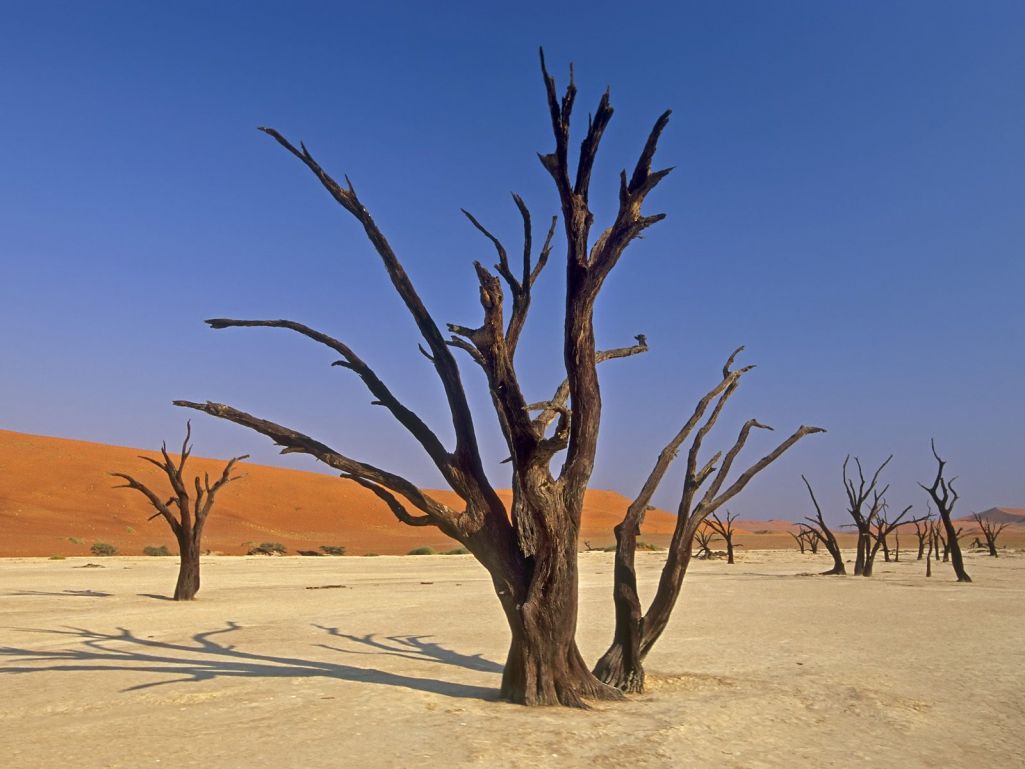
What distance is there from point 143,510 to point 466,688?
187ft

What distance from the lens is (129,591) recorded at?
1909cm

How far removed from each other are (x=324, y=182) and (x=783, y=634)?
876cm

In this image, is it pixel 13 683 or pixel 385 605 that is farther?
pixel 385 605

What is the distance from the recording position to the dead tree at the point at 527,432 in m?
6.95

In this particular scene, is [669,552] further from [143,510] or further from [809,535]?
[143,510]

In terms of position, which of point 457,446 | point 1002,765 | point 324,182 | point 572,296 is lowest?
point 1002,765

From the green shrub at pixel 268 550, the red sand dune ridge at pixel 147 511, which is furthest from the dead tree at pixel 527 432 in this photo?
the green shrub at pixel 268 550

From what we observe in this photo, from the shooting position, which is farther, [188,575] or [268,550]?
[268,550]

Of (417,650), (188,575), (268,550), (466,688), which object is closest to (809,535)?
(268,550)

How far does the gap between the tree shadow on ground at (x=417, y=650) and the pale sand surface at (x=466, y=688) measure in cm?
6

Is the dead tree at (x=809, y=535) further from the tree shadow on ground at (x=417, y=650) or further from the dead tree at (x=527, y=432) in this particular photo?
the dead tree at (x=527, y=432)

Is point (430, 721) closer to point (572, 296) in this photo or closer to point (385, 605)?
point (572, 296)

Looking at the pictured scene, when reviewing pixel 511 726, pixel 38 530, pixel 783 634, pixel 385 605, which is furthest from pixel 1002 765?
pixel 38 530

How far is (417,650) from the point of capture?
10.5 metres
